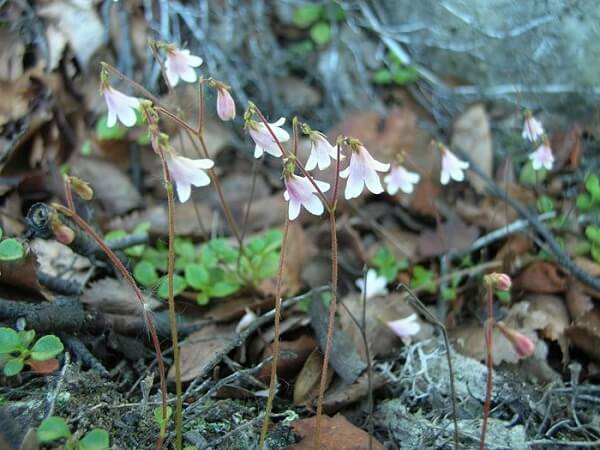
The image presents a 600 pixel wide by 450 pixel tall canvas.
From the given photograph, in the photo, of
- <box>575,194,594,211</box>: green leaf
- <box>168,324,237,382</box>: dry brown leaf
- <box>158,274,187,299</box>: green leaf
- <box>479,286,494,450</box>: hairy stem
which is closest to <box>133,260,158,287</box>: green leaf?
<box>158,274,187,299</box>: green leaf

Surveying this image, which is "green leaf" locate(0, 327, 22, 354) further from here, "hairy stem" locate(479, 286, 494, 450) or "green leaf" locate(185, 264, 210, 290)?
"hairy stem" locate(479, 286, 494, 450)

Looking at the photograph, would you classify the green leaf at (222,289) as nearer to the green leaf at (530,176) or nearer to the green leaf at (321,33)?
the green leaf at (530,176)

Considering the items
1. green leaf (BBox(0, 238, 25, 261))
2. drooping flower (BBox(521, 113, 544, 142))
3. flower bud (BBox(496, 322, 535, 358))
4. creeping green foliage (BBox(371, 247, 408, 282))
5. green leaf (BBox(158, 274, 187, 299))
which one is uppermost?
drooping flower (BBox(521, 113, 544, 142))

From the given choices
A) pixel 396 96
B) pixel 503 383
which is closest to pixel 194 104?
pixel 396 96

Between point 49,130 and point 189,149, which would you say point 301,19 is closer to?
point 189,149

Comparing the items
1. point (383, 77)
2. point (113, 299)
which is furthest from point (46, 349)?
point (383, 77)

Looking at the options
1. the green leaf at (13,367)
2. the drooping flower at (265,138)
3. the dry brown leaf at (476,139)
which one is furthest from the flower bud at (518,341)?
the dry brown leaf at (476,139)
